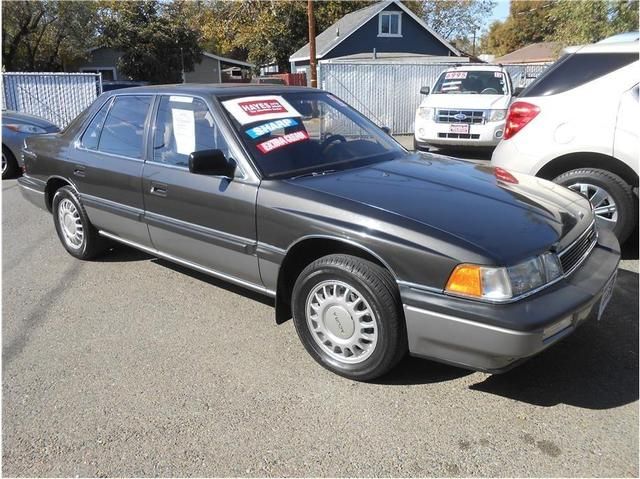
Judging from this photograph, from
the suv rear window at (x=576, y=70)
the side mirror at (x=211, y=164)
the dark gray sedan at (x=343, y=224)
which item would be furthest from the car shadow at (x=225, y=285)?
the suv rear window at (x=576, y=70)

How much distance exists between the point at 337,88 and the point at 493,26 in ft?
193

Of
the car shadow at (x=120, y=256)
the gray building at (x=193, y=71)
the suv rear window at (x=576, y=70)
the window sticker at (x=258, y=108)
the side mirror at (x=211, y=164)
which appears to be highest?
the gray building at (x=193, y=71)

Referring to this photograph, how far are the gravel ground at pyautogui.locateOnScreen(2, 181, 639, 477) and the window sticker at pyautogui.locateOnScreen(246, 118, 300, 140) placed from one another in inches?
52.0

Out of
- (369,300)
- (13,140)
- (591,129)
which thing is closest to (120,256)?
(369,300)

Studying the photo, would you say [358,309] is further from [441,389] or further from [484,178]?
[484,178]

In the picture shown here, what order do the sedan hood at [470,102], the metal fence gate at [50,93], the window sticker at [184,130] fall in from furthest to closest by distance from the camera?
1. the metal fence gate at [50,93]
2. the sedan hood at [470,102]
3. the window sticker at [184,130]

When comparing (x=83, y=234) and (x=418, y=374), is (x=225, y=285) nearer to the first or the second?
(x=83, y=234)

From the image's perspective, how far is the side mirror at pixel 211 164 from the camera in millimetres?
3299

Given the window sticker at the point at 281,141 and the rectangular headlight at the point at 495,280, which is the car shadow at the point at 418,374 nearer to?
the rectangular headlight at the point at 495,280

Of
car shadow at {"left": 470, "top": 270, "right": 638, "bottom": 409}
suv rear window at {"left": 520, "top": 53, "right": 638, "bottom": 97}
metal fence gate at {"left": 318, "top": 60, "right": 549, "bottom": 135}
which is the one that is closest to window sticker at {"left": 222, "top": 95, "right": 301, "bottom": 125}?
car shadow at {"left": 470, "top": 270, "right": 638, "bottom": 409}

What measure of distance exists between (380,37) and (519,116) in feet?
88.3

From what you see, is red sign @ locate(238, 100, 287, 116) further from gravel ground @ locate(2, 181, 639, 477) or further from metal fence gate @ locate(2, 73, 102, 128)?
metal fence gate @ locate(2, 73, 102, 128)

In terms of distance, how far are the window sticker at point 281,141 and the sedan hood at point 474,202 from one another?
0.34 meters

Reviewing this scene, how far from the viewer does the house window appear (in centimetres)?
2977
